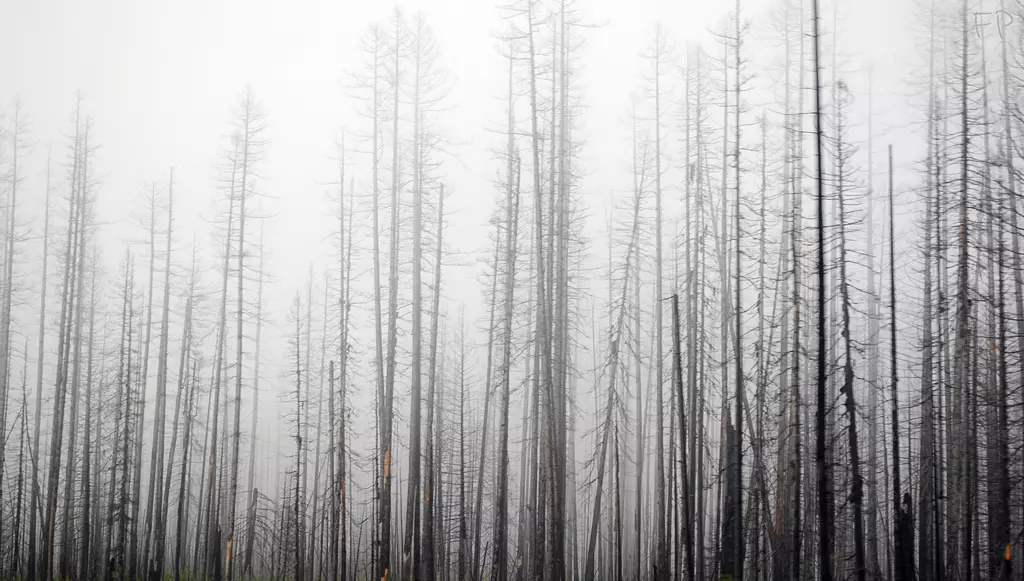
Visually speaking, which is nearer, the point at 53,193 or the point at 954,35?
the point at 954,35

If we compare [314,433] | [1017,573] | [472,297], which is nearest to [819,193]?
[1017,573]

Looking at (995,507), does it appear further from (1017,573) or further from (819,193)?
(819,193)

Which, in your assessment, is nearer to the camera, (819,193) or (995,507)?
(819,193)

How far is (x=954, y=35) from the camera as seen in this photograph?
19.6 metres

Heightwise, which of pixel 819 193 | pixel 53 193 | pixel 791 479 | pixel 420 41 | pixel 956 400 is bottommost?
pixel 791 479

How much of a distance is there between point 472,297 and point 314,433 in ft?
67.8

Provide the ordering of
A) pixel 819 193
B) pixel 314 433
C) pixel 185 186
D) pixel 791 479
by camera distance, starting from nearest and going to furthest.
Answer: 1. pixel 819 193
2. pixel 791 479
3. pixel 314 433
4. pixel 185 186

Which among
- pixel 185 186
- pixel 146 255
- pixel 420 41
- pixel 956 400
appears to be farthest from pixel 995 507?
pixel 185 186

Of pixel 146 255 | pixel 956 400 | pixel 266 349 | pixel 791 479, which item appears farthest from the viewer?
pixel 266 349

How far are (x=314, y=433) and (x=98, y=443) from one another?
2747cm

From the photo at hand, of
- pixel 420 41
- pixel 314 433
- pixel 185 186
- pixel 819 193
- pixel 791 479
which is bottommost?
pixel 314 433

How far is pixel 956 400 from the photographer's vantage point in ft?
46.2

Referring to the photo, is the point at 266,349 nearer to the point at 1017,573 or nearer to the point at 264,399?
the point at 264,399

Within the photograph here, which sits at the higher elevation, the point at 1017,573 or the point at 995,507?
the point at 995,507
